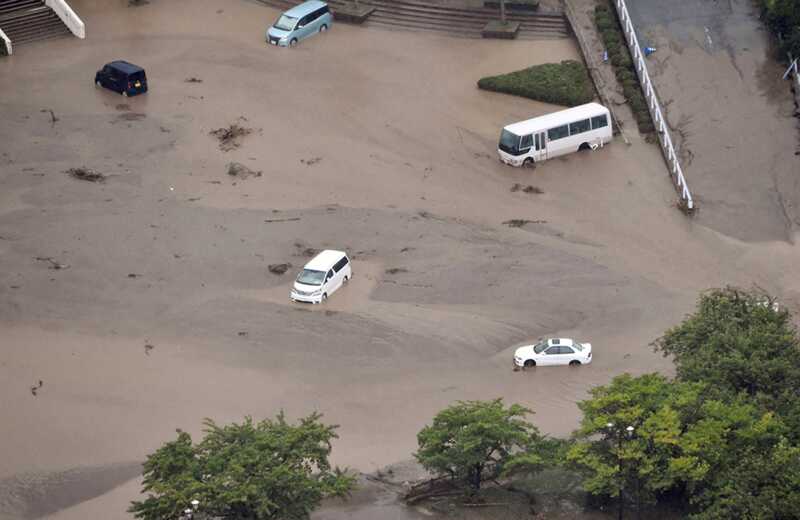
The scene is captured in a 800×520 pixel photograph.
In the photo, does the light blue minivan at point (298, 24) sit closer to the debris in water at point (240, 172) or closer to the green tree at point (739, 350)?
the debris in water at point (240, 172)

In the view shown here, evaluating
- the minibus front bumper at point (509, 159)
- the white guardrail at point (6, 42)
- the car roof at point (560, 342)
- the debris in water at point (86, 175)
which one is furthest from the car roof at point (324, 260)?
the white guardrail at point (6, 42)

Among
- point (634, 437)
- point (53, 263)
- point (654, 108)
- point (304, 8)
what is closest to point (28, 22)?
point (304, 8)

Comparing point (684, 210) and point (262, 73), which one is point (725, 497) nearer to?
point (684, 210)

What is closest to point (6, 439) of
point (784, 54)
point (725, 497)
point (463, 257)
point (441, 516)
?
point (441, 516)

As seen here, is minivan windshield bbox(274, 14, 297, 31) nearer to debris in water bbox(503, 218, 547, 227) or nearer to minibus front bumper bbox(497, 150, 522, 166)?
minibus front bumper bbox(497, 150, 522, 166)

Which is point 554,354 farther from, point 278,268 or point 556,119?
point 556,119
